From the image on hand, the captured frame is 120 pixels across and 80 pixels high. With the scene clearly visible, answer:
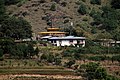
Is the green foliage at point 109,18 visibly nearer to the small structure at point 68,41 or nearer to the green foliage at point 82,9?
the green foliage at point 82,9

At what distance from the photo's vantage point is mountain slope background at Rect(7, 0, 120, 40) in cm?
9544

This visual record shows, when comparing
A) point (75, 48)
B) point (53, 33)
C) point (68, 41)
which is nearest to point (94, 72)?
point (75, 48)

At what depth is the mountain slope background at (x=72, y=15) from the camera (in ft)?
313

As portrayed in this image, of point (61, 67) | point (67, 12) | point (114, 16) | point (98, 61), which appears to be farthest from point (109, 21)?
point (61, 67)

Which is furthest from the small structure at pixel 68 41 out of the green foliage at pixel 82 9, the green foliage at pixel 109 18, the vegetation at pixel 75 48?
the green foliage at pixel 82 9

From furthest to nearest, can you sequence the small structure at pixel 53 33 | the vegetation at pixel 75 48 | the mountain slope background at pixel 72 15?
the mountain slope background at pixel 72 15, the small structure at pixel 53 33, the vegetation at pixel 75 48

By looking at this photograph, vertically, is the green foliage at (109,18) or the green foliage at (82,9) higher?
the green foliage at (82,9)

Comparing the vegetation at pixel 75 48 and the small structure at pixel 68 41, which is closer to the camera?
the vegetation at pixel 75 48

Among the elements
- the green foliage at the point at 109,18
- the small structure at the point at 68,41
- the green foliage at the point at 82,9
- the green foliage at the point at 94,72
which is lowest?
the small structure at the point at 68,41

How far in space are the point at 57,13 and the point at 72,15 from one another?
144 inches

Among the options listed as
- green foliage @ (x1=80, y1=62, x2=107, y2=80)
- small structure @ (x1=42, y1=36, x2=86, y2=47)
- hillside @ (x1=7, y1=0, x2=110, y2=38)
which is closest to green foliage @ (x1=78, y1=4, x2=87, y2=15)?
hillside @ (x1=7, y1=0, x2=110, y2=38)

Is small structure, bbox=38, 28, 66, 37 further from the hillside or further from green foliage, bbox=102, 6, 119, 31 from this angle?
green foliage, bbox=102, 6, 119, 31

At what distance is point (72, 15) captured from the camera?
104m

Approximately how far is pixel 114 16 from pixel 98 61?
31.0 m
